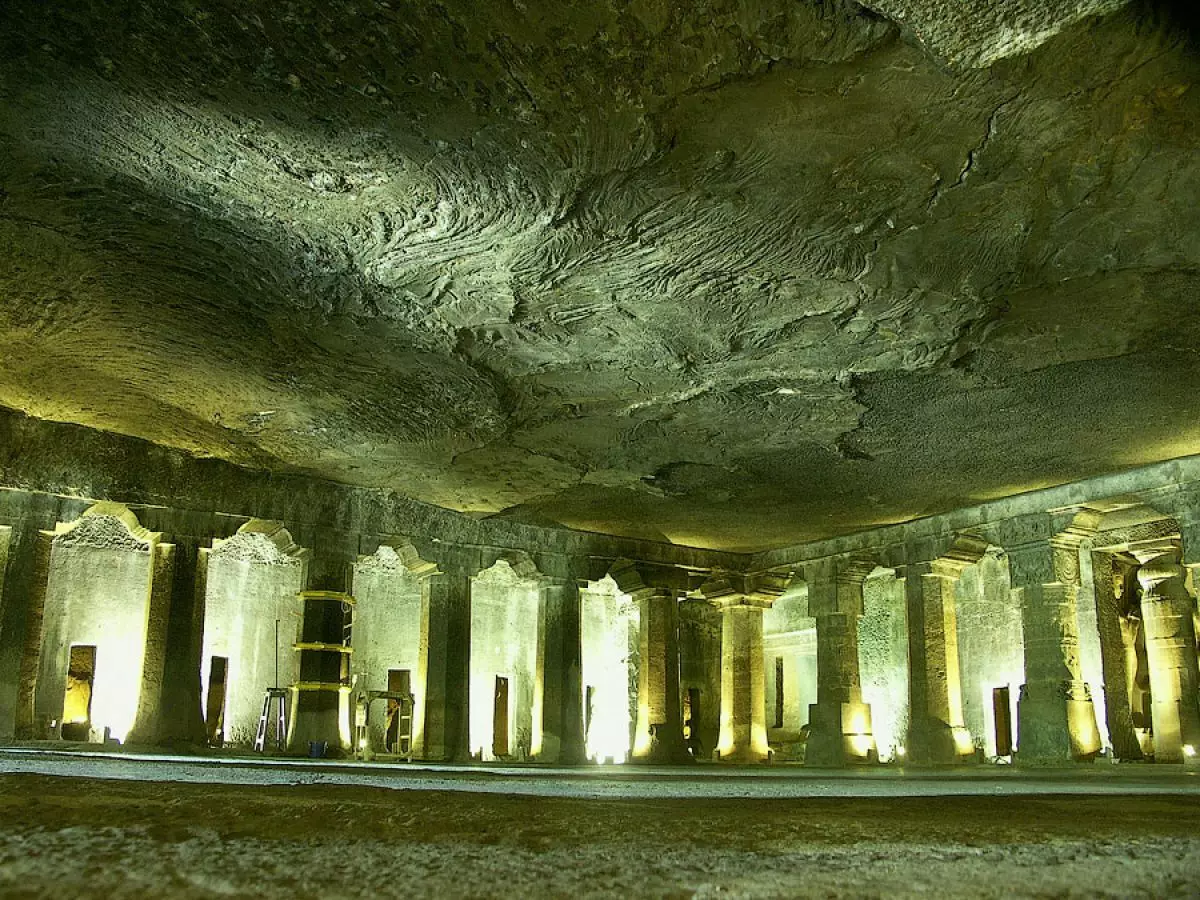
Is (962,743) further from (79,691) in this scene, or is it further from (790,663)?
(79,691)

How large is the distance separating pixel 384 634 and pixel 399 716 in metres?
2.87

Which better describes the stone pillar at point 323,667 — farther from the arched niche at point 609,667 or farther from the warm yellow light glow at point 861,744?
the arched niche at point 609,667

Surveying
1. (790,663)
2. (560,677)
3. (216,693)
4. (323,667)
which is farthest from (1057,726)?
(216,693)

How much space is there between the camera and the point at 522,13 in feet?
15.9

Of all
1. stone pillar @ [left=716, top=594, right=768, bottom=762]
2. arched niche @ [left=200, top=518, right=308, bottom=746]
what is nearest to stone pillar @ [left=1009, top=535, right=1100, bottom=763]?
stone pillar @ [left=716, top=594, right=768, bottom=762]

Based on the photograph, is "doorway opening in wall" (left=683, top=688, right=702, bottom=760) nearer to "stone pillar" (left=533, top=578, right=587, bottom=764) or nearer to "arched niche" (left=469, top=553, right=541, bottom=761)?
"arched niche" (left=469, top=553, right=541, bottom=761)

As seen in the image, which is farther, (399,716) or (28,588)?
(399,716)

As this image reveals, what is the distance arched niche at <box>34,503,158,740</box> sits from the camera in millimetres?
15891

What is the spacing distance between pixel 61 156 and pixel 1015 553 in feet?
42.2

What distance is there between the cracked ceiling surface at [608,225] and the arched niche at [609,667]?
11237mm

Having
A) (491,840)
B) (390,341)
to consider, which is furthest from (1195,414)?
(491,840)

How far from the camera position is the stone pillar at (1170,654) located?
51.4 ft

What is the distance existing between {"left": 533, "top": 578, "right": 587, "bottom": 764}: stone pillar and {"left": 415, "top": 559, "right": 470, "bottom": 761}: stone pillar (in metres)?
1.40

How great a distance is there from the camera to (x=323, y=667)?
13133 millimetres
